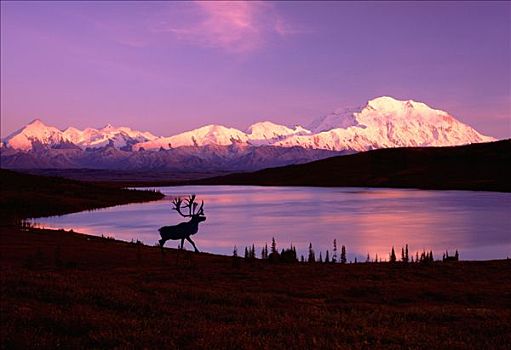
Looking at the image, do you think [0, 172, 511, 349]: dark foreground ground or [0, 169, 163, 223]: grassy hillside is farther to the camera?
[0, 169, 163, 223]: grassy hillside

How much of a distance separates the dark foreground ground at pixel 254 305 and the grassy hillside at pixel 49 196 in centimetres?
6959

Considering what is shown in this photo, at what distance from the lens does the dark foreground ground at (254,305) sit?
13.3 m

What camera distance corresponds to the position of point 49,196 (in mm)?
130250

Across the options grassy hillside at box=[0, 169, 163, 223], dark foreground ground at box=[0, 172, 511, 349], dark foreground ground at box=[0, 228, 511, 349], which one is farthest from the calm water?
dark foreground ground at box=[0, 228, 511, 349]

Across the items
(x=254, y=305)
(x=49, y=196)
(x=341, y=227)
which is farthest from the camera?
(x=49, y=196)

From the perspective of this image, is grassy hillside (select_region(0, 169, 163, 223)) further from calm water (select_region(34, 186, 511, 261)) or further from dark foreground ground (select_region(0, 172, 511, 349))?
dark foreground ground (select_region(0, 172, 511, 349))

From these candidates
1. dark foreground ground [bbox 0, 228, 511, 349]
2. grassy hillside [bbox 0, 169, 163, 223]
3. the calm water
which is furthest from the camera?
grassy hillside [bbox 0, 169, 163, 223]

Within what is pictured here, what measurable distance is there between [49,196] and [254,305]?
119260 mm

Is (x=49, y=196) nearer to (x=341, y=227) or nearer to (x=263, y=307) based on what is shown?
(x=341, y=227)

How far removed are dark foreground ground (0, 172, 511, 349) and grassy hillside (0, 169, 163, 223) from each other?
69595 millimetres

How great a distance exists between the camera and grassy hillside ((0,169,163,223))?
365 feet

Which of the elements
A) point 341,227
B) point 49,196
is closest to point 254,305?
point 341,227

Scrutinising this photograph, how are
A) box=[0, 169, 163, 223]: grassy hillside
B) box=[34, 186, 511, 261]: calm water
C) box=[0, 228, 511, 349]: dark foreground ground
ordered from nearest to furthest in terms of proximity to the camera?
box=[0, 228, 511, 349]: dark foreground ground, box=[34, 186, 511, 261]: calm water, box=[0, 169, 163, 223]: grassy hillside

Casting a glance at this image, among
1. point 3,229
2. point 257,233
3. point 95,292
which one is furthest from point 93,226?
point 95,292
